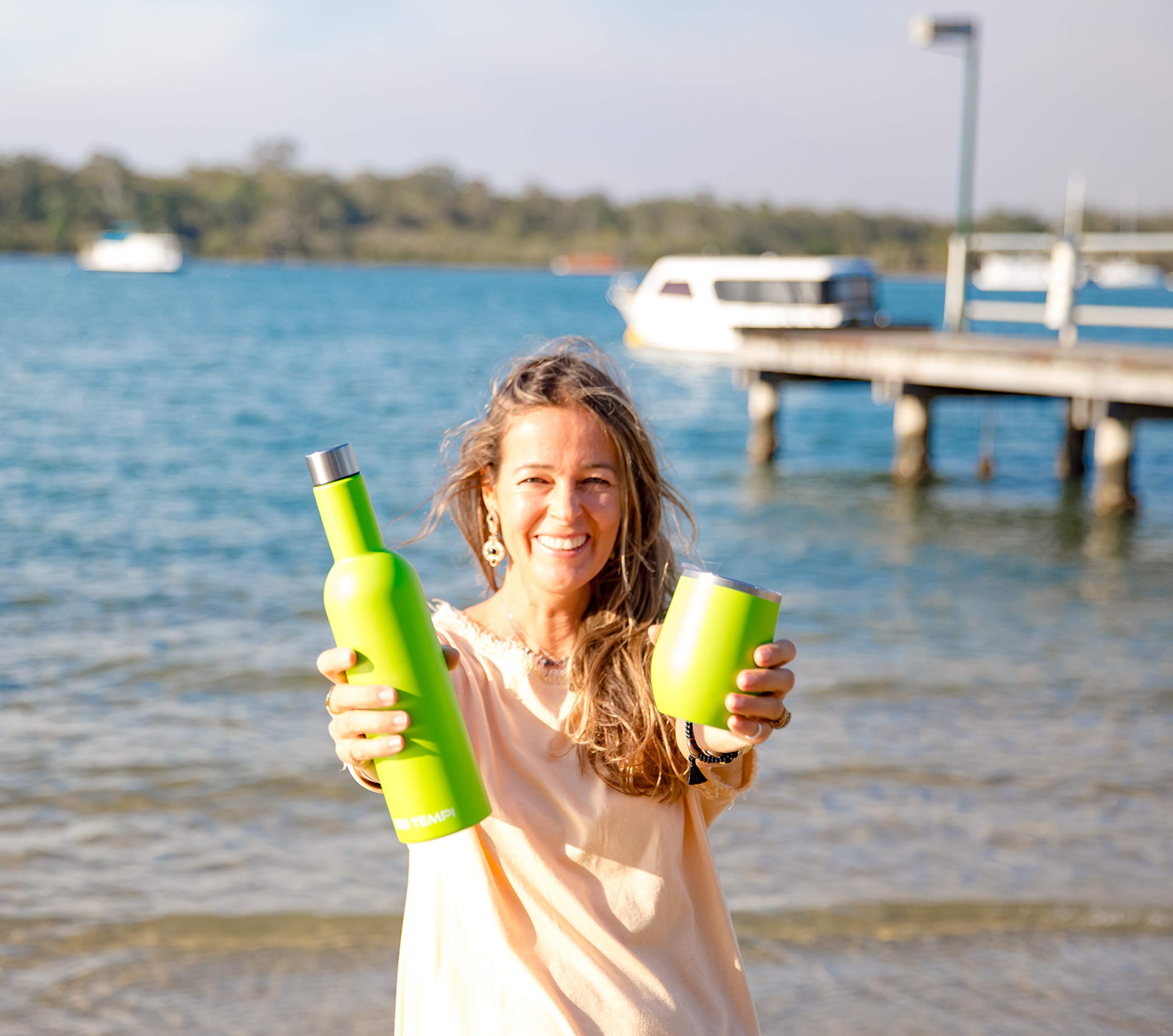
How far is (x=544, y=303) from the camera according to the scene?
83.9 metres

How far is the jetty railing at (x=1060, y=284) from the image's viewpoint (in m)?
12.5

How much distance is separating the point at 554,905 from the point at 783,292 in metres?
30.7

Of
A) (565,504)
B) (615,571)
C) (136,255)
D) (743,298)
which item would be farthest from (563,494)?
(136,255)

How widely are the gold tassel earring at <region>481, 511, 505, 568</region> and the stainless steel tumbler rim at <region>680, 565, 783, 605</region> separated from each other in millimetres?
455

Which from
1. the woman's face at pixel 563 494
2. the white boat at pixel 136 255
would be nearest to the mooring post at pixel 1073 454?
the woman's face at pixel 563 494

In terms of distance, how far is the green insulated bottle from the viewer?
5.32 feet

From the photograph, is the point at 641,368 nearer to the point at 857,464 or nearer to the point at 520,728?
the point at 857,464

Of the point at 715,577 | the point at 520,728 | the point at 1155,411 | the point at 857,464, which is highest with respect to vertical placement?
the point at 715,577

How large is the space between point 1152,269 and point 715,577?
563 feet

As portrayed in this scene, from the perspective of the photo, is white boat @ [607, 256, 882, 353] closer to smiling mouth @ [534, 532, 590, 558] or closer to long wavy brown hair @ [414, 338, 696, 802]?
long wavy brown hair @ [414, 338, 696, 802]

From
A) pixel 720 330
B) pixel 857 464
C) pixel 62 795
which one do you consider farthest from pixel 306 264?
pixel 62 795

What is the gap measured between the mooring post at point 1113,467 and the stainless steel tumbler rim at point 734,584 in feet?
39.9

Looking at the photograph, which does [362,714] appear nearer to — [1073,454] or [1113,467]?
[1113,467]

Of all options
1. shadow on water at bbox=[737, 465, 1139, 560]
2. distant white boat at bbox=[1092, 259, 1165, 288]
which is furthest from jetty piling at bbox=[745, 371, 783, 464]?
distant white boat at bbox=[1092, 259, 1165, 288]
